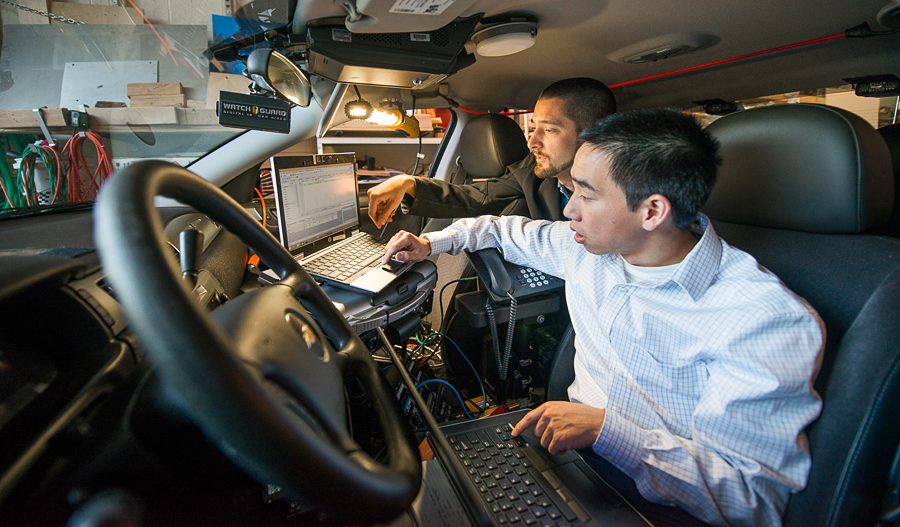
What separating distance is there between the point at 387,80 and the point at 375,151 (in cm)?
171

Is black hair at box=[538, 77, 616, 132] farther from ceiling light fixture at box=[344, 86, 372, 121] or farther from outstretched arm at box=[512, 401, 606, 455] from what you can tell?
outstretched arm at box=[512, 401, 606, 455]

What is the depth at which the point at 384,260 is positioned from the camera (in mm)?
1211

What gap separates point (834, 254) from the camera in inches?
30.8

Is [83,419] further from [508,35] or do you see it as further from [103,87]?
[103,87]

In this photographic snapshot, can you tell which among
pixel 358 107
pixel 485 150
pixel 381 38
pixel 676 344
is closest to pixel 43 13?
pixel 358 107

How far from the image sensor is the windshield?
4.02 ft

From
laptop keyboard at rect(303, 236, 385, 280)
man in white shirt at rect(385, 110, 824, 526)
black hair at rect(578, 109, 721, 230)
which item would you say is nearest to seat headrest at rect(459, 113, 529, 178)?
laptop keyboard at rect(303, 236, 385, 280)

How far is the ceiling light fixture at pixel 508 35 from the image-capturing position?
45.4 inches

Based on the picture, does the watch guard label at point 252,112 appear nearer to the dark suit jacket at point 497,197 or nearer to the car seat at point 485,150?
the dark suit jacket at point 497,197

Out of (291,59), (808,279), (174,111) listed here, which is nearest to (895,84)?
(808,279)

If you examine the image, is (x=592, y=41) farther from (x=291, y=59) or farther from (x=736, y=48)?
(x=291, y=59)

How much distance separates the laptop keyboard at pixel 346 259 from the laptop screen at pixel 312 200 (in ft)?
0.25

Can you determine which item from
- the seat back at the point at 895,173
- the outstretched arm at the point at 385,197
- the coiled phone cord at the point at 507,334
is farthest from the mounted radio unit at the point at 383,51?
the seat back at the point at 895,173

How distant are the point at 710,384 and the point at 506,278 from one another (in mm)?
601
